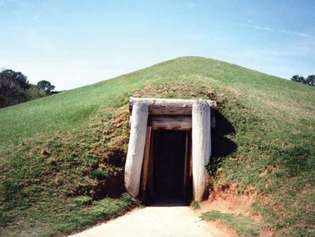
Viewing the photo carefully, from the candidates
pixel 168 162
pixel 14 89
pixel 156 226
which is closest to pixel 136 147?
pixel 156 226

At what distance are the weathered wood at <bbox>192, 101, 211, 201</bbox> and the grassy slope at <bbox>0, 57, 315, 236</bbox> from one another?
428 mm

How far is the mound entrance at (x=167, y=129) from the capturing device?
11.0 m

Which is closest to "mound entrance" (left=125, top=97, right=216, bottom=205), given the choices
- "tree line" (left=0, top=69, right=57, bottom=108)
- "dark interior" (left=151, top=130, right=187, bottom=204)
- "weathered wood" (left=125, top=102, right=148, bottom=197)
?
"weathered wood" (left=125, top=102, right=148, bottom=197)

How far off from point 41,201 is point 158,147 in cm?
544

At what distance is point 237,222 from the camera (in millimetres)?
8703

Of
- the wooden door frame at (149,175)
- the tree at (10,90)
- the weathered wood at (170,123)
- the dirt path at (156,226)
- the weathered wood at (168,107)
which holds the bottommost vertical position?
the dirt path at (156,226)

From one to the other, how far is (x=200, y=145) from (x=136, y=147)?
6.08ft

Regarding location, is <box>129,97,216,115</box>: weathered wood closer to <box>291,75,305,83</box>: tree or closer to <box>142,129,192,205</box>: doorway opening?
<box>142,129,192,205</box>: doorway opening

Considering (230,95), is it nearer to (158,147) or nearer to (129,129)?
(158,147)

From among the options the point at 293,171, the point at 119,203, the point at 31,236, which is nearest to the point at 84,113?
the point at 119,203

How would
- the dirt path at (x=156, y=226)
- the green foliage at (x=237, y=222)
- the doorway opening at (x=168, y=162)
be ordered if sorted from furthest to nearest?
the doorway opening at (x=168, y=162), the dirt path at (x=156, y=226), the green foliage at (x=237, y=222)

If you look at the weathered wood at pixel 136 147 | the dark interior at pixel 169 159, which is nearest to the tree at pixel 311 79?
the dark interior at pixel 169 159

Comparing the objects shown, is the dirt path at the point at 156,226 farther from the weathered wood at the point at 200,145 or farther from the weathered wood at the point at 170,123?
the weathered wood at the point at 170,123

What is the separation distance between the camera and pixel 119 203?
10.3 meters
